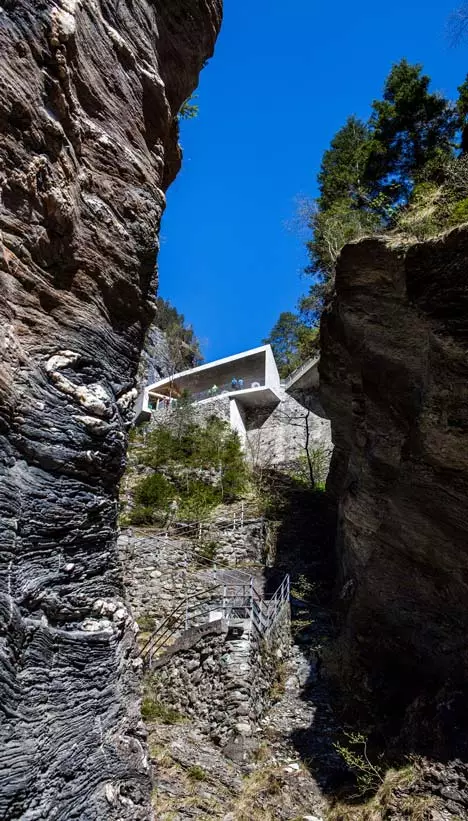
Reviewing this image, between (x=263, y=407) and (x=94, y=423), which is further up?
(x=263, y=407)

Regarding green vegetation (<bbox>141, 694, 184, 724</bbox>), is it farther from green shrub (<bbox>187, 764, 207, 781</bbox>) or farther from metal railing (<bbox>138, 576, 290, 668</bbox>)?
green shrub (<bbox>187, 764, 207, 781</bbox>)

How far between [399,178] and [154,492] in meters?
11.2

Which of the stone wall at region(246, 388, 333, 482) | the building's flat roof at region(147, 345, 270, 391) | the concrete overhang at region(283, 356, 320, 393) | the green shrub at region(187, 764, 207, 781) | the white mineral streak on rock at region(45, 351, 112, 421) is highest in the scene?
Result: the building's flat roof at region(147, 345, 270, 391)

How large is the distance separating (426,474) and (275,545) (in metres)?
→ 8.24

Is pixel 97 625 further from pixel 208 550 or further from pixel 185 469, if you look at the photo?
pixel 185 469

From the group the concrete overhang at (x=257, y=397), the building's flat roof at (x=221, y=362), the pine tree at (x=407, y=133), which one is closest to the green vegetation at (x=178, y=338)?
the building's flat roof at (x=221, y=362)

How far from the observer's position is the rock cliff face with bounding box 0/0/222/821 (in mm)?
2932

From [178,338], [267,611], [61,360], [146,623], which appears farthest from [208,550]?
[178,338]

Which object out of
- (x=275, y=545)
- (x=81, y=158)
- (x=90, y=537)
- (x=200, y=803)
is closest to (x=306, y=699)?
(x=200, y=803)

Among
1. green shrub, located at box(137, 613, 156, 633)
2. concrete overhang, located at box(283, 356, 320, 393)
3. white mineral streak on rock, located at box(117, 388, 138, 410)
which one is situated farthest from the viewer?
concrete overhang, located at box(283, 356, 320, 393)

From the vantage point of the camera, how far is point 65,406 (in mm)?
3398

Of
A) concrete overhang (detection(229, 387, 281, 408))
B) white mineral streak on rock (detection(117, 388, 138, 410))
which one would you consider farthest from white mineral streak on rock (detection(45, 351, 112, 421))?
concrete overhang (detection(229, 387, 281, 408))

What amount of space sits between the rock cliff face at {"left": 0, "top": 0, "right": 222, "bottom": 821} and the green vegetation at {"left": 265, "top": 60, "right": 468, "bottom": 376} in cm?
463

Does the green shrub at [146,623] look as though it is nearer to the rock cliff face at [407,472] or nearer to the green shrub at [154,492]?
the green shrub at [154,492]
